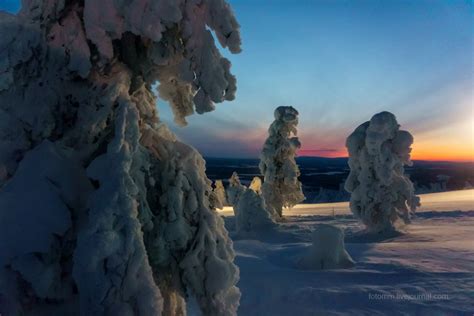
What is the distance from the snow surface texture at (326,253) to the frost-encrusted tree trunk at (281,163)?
12655mm

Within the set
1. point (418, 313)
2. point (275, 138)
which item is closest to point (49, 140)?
point (418, 313)

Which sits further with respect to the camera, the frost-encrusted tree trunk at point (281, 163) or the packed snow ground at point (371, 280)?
the frost-encrusted tree trunk at point (281, 163)

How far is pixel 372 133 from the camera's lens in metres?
14.8

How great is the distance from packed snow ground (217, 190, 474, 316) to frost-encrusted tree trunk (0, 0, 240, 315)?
5.01 metres

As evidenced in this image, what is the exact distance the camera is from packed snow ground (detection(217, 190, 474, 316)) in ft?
24.7

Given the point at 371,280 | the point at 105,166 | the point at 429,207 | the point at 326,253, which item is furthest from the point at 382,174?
the point at 105,166

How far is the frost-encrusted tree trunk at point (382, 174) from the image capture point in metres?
14.8

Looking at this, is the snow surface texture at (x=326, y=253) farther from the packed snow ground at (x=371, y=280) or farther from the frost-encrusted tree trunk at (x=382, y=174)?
the frost-encrusted tree trunk at (x=382, y=174)

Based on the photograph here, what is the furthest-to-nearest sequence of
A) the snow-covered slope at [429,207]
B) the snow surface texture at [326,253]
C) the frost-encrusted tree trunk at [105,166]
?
the snow-covered slope at [429,207], the snow surface texture at [326,253], the frost-encrusted tree trunk at [105,166]

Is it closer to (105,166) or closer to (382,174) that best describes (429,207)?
(382,174)

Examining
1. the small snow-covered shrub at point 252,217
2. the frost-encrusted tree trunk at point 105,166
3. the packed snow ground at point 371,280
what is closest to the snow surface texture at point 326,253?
the packed snow ground at point 371,280

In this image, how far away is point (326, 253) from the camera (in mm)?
10234

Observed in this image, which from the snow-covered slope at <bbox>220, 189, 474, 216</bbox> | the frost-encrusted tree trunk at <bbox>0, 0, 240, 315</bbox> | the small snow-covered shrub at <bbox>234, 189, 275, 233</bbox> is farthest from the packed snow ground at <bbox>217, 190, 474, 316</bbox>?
the snow-covered slope at <bbox>220, 189, 474, 216</bbox>

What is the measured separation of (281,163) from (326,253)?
13.8 meters
